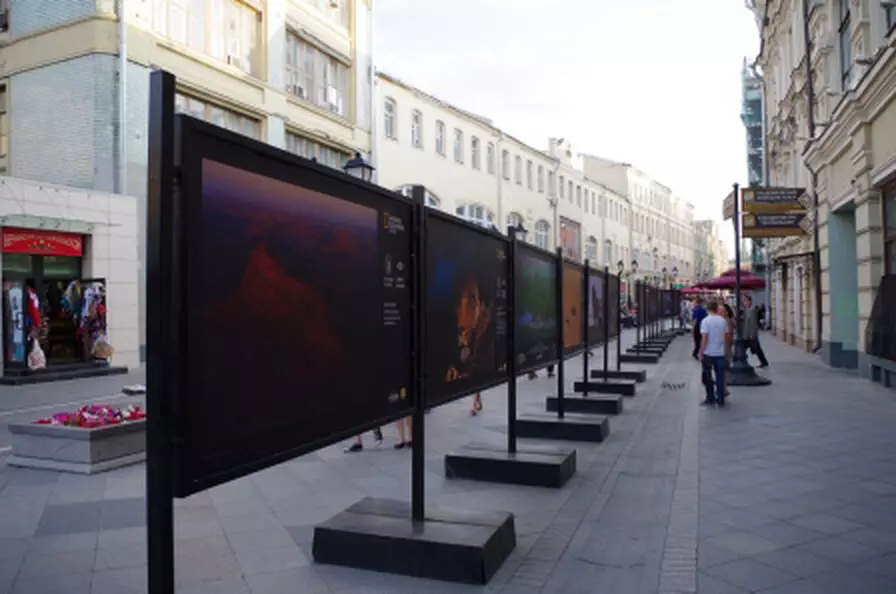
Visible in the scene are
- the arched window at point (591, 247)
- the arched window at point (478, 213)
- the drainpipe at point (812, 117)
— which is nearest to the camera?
the drainpipe at point (812, 117)

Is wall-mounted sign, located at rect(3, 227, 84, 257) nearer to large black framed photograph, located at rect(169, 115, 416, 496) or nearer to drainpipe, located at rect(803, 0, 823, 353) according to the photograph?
large black framed photograph, located at rect(169, 115, 416, 496)

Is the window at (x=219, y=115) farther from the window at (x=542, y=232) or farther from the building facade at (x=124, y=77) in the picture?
the window at (x=542, y=232)

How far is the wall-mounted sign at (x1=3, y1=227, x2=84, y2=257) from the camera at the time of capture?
16.6 metres

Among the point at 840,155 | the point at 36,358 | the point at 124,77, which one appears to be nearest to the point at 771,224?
the point at 840,155

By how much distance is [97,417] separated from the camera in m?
7.79

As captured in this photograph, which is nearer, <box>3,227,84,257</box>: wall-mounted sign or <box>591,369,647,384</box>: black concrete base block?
<box>591,369,647,384</box>: black concrete base block

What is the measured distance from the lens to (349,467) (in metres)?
7.80

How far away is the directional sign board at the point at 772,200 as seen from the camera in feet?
57.1

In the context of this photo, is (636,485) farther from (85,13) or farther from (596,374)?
(85,13)

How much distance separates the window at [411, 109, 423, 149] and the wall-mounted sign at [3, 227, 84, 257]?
18.0 m

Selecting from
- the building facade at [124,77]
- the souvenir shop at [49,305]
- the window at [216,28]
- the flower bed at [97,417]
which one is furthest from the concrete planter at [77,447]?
the window at [216,28]

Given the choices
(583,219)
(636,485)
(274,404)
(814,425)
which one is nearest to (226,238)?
(274,404)

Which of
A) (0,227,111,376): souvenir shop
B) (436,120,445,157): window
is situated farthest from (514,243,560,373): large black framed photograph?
(436,120,445,157): window

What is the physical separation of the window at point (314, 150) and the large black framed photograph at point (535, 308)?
17776mm
